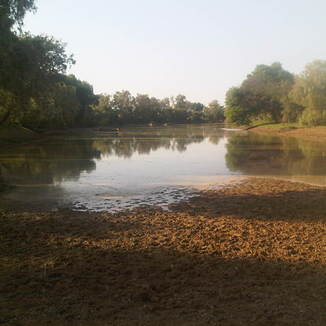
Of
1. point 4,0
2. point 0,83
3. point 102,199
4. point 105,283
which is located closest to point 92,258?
point 105,283

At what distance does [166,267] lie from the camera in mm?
7281

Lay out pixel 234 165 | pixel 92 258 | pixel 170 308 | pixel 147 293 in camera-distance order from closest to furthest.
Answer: pixel 170 308, pixel 147 293, pixel 92 258, pixel 234 165

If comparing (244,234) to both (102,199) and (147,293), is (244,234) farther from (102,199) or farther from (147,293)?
(102,199)

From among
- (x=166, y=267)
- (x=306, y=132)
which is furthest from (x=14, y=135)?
(x=166, y=267)

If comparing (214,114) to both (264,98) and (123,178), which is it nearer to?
(264,98)

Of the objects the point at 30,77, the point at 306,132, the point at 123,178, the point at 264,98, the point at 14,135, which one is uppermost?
the point at 264,98

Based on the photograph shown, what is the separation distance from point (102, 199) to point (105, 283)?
8.02 metres

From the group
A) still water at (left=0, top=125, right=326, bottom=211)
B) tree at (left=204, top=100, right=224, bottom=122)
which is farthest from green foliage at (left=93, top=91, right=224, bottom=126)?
still water at (left=0, top=125, right=326, bottom=211)

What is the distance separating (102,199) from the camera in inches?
565

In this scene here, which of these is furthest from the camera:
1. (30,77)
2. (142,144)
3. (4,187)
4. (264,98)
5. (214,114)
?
(214,114)

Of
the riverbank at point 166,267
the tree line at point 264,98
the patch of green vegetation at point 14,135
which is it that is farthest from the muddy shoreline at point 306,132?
the riverbank at point 166,267

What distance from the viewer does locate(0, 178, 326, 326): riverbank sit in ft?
17.6

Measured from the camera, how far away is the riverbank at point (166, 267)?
5352 mm

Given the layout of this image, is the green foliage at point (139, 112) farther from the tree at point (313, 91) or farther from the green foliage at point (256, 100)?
the tree at point (313, 91)
